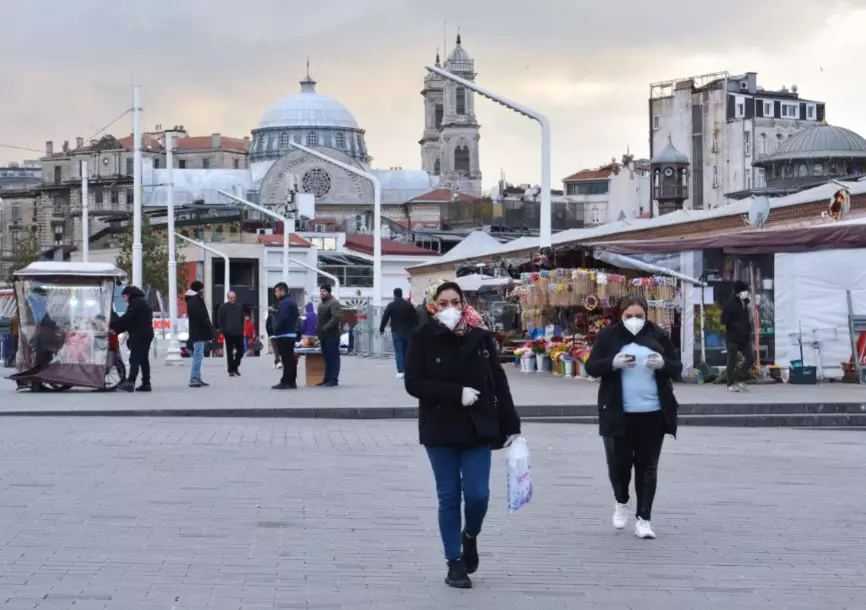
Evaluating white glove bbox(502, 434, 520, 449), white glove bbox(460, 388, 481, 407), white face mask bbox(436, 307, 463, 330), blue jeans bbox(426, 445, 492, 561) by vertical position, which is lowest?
blue jeans bbox(426, 445, 492, 561)

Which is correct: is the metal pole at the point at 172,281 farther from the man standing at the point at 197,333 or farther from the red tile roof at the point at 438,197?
the red tile roof at the point at 438,197

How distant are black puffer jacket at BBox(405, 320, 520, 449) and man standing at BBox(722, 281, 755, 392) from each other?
16143 mm

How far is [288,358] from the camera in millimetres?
26969

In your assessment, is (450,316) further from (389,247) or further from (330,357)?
(389,247)

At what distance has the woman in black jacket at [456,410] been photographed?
8.59 metres

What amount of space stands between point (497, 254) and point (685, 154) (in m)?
53.0

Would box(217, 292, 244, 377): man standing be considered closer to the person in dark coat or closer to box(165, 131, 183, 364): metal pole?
the person in dark coat

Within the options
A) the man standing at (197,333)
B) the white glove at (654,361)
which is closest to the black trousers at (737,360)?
the man standing at (197,333)

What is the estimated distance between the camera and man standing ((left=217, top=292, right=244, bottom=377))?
31.7 meters

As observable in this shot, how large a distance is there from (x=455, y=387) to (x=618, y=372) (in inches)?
83.7

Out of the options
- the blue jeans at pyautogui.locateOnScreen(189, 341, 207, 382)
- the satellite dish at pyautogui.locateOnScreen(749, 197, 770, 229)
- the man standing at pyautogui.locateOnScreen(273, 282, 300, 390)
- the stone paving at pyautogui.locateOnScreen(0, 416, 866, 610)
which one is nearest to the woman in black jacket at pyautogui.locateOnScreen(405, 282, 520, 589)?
the stone paving at pyautogui.locateOnScreen(0, 416, 866, 610)

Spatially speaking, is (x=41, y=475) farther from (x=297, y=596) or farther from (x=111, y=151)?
(x=111, y=151)

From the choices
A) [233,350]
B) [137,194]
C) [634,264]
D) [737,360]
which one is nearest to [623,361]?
[737,360]

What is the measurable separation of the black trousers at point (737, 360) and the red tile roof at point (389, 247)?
317 feet
